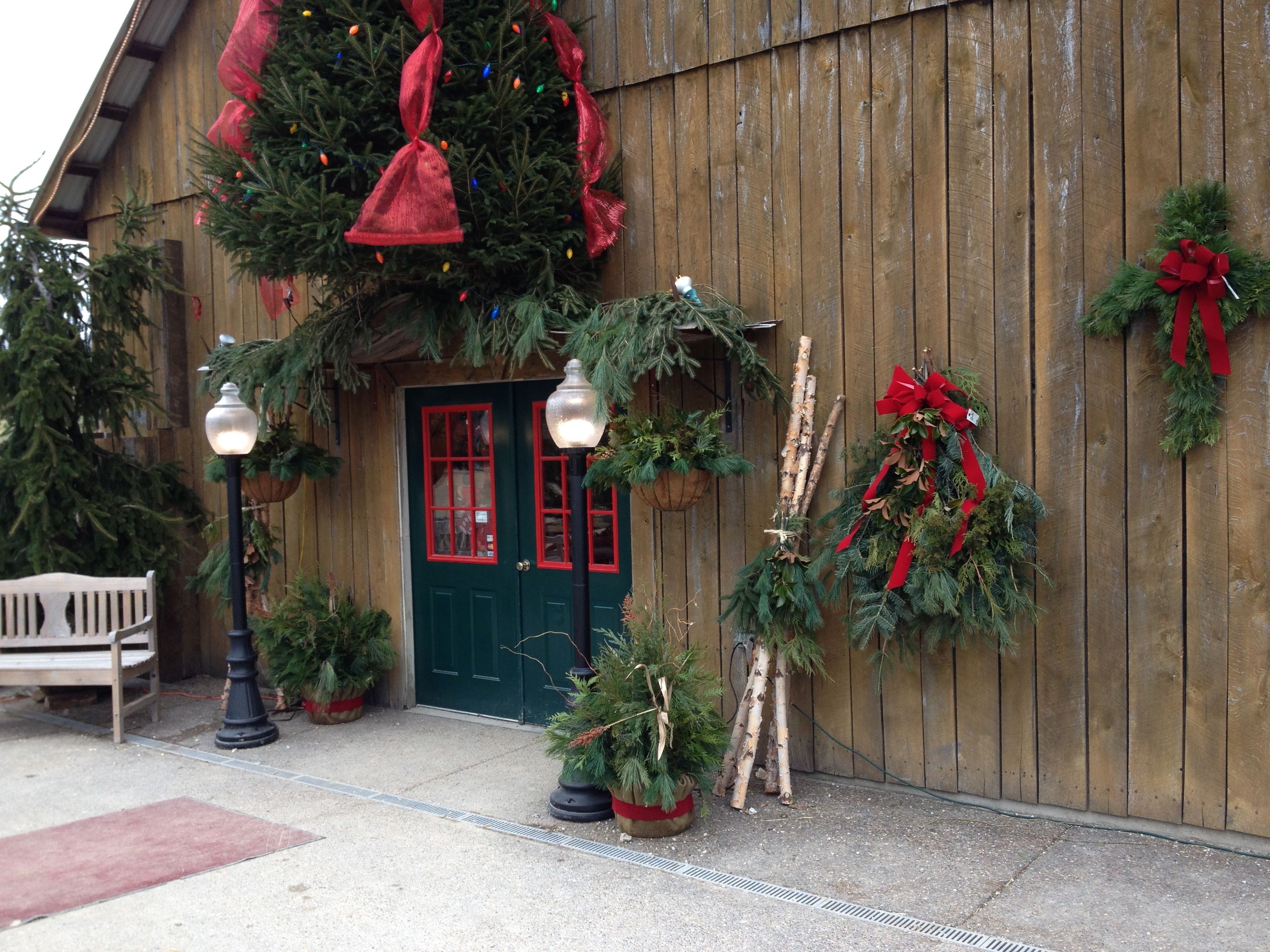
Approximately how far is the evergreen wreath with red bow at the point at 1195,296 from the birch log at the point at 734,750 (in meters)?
2.32

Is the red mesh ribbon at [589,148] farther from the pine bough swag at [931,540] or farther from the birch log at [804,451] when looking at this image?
the pine bough swag at [931,540]

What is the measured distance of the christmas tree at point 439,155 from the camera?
18.6 ft

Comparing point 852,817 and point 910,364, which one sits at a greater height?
point 910,364

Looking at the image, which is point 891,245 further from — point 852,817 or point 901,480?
point 852,817

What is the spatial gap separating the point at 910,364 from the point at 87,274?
6159mm

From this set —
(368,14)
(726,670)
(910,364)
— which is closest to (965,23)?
(910,364)

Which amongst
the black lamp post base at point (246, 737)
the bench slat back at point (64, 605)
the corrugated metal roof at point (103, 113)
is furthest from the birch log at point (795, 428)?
the corrugated metal roof at point (103, 113)

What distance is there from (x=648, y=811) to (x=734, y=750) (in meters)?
0.78

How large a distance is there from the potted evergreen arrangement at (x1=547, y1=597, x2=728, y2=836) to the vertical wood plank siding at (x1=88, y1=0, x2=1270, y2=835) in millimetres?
1012

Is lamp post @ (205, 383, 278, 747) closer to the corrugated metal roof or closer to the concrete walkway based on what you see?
the concrete walkway

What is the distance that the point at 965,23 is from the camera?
16.5 feet

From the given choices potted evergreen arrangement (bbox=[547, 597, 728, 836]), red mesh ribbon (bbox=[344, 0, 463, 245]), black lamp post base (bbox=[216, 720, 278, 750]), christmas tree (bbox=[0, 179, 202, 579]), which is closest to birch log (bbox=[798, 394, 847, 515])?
potted evergreen arrangement (bbox=[547, 597, 728, 836])

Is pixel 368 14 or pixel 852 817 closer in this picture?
pixel 852 817

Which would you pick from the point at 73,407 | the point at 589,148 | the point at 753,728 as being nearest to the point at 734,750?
the point at 753,728
